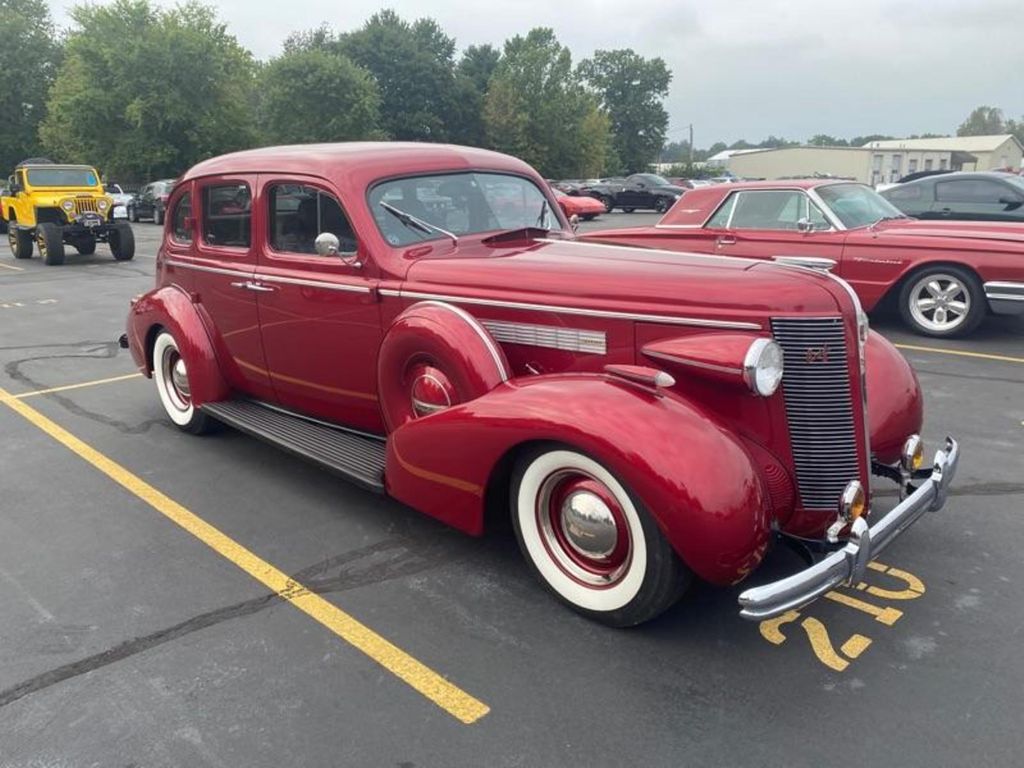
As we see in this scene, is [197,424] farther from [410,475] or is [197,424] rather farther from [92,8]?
[92,8]

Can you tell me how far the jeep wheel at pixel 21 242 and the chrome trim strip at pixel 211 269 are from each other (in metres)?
13.6

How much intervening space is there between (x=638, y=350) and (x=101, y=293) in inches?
433

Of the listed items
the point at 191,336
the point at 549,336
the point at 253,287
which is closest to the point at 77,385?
the point at 191,336

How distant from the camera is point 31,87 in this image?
41875 mm

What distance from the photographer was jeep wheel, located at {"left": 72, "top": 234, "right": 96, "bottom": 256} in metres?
16.1

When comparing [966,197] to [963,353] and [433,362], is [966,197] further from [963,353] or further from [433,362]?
[433,362]

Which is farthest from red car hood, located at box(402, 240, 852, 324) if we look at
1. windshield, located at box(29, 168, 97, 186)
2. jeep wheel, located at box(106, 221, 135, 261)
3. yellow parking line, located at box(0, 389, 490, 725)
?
windshield, located at box(29, 168, 97, 186)

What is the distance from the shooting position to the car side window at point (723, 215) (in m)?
8.48

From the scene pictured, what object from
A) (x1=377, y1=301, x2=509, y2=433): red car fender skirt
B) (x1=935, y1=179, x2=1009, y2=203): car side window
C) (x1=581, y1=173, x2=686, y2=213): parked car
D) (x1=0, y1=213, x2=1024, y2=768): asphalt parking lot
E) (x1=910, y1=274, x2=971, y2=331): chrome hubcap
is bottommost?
(x1=0, y1=213, x2=1024, y2=768): asphalt parking lot

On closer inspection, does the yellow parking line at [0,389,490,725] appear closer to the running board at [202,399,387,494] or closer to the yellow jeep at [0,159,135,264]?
the running board at [202,399,387,494]

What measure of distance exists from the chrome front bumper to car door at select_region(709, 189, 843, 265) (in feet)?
17.9

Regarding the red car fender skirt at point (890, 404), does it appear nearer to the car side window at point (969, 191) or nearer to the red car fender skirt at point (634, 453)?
the red car fender skirt at point (634, 453)

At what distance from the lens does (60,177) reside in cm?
1638

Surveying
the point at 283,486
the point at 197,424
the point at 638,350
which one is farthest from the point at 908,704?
the point at 197,424
